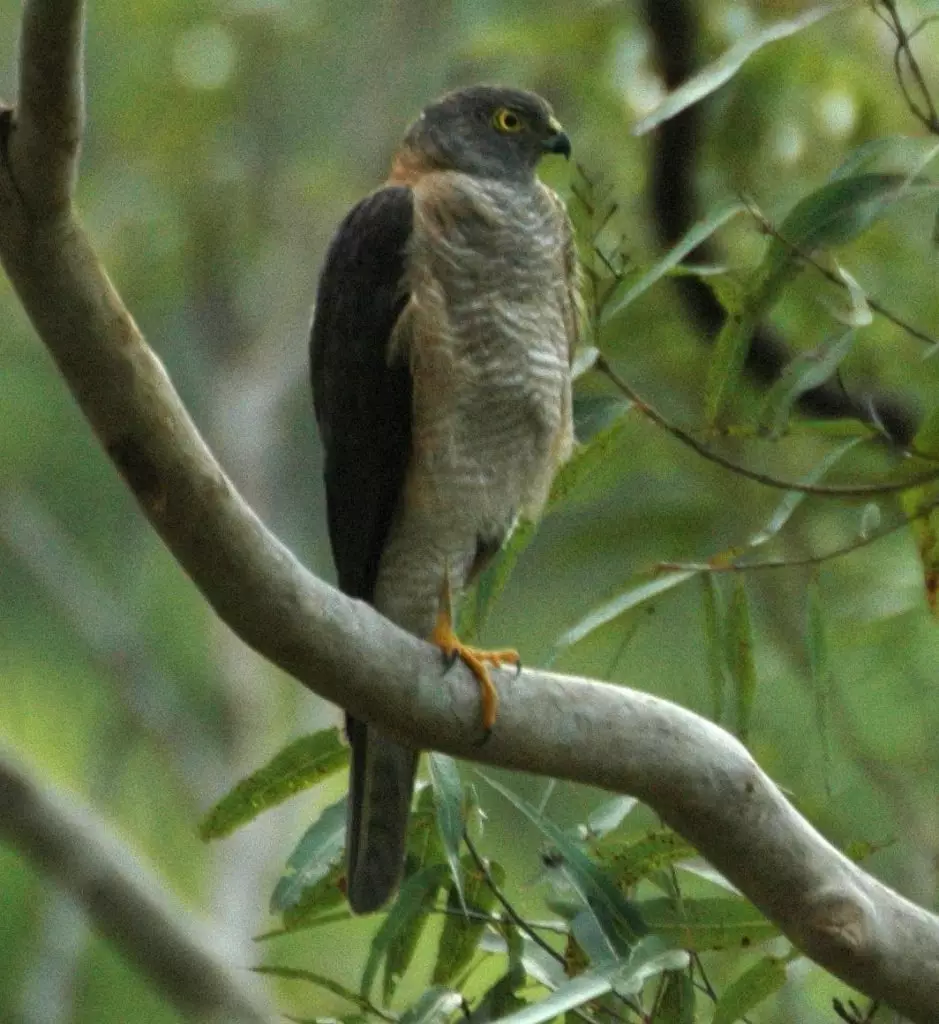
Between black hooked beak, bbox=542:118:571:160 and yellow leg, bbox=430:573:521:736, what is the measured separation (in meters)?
0.74

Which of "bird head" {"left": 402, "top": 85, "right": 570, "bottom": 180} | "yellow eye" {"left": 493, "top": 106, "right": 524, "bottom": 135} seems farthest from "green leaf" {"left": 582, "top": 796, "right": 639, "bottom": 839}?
"yellow eye" {"left": 493, "top": 106, "right": 524, "bottom": 135}

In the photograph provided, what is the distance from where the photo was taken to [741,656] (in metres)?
2.59

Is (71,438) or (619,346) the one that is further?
(71,438)

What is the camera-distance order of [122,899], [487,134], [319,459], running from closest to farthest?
1. [487,134]
2. [122,899]
3. [319,459]

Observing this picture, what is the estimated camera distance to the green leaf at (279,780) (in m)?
2.54

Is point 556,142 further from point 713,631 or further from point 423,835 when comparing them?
point 423,835

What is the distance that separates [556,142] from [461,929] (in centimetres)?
131

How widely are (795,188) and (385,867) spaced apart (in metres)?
1.60

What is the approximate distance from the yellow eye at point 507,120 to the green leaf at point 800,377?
81 centimetres

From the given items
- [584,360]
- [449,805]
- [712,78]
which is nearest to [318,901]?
[449,805]

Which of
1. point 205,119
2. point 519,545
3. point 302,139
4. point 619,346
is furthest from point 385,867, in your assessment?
point 302,139

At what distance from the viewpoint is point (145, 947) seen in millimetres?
4730

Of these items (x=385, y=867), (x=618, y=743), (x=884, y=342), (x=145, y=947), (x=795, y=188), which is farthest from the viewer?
(x=145, y=947)

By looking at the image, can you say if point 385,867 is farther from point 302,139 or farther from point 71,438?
point 71,438
